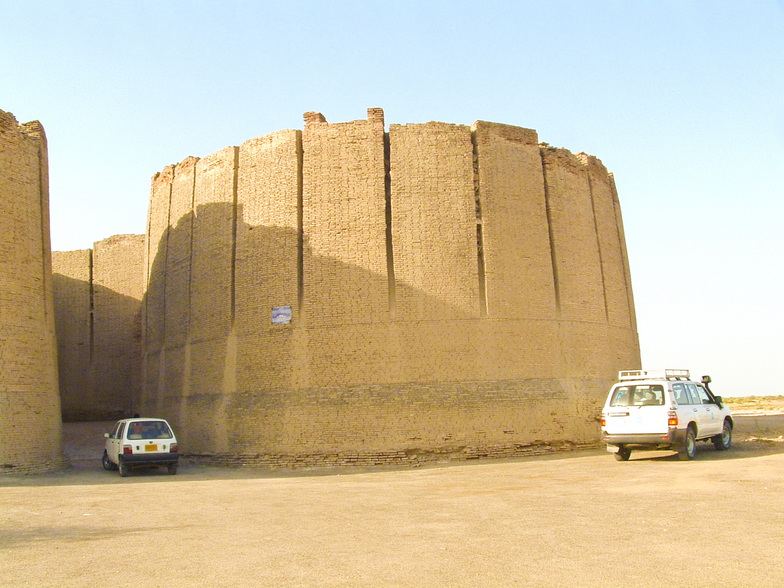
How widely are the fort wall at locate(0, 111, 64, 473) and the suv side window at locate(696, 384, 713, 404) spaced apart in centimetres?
1439

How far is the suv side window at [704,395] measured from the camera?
15.9 meters

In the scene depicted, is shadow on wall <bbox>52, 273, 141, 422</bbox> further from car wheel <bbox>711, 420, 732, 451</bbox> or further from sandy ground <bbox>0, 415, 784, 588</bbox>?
car wheel <bbox>711, 420, 732, 451</bbox>

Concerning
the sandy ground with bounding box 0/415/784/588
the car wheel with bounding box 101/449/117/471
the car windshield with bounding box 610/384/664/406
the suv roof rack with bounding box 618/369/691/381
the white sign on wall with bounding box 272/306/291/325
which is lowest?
the sandy ground with bounding box 0/415/784/588

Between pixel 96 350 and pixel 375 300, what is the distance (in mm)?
14891

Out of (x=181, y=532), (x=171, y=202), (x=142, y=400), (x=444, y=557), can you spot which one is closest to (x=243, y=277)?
(x=171, y=202)

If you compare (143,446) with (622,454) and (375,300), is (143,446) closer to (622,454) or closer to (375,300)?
(375,300)

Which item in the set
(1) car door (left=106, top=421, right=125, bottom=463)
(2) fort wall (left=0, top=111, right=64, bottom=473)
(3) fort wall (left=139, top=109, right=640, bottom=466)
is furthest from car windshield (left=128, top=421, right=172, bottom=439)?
(3) fort wall (left=139, top=109, right=640, bottom=466)

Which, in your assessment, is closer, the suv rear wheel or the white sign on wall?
the suv rear wheel

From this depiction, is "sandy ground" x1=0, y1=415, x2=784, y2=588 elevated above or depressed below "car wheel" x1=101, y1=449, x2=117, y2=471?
below

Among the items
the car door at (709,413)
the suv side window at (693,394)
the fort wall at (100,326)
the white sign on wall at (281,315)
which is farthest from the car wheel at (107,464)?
the car door at (709,413)

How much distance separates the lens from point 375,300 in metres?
17.8

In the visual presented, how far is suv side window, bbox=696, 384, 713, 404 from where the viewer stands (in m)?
15.9

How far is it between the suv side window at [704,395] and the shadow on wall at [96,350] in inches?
729

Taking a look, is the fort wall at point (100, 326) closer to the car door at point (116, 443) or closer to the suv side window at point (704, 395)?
the car door at point (116, 443)
